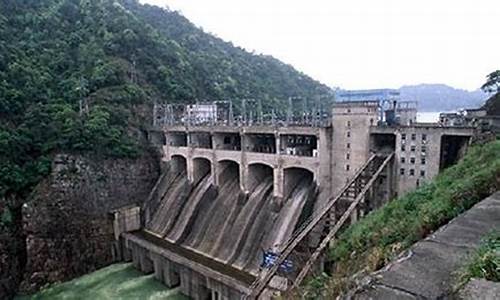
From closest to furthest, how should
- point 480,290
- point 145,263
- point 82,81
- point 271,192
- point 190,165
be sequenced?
1. point 480,290
2. point 145,263
3. point 271,192
4. point 190,165
5. point 82,81

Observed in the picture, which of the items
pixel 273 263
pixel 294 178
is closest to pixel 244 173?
pixel 294 178

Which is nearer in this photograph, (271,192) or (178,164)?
(271,192)

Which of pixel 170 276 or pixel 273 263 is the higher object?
pixel 273 263

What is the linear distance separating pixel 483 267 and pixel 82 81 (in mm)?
44116

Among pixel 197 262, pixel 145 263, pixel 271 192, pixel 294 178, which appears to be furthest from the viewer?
pixel 271 192

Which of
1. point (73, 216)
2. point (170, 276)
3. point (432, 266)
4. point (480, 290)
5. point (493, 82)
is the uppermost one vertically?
point (493, 82)

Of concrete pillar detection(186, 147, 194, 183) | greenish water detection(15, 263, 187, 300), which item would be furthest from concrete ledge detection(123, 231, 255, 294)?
concrete pillar detection(186, 147, 194, 183)

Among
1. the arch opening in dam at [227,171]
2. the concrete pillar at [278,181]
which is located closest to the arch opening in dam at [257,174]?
the arch opening in dam at [227,171]

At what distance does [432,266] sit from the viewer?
491 cm

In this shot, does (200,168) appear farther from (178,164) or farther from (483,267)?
(483,267)

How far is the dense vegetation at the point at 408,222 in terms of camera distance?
8023mm

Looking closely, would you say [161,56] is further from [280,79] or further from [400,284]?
[400,284]

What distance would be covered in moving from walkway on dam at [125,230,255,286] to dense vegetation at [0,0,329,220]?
8464 mm

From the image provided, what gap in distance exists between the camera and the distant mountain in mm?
116312
